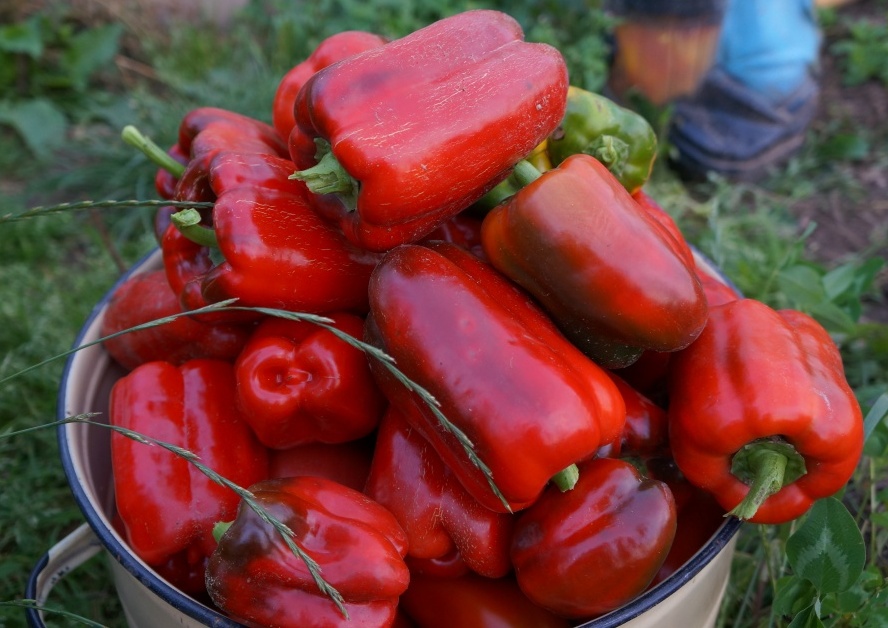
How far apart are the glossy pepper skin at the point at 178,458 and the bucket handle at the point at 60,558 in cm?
10

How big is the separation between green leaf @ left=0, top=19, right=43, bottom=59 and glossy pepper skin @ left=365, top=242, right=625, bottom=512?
3.69 meters

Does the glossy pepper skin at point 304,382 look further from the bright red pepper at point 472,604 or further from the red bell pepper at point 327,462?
the bright red pepper at point 472,604

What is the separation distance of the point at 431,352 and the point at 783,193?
10.2 ft

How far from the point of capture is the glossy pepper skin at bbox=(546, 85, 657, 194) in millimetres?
1834

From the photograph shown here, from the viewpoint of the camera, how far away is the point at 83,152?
415cm

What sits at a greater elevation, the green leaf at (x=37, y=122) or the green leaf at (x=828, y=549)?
the green leaf at (x=828, y=549)

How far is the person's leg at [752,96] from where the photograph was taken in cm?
396

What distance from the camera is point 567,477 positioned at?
1.44 metres

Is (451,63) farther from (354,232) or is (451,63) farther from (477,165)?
(354,232)

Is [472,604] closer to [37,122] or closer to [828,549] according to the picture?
[828,549]

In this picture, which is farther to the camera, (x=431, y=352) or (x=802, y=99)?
(x=802, y=99)

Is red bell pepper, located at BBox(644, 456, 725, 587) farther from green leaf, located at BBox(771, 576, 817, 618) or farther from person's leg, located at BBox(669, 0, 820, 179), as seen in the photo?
person's leg, located at BBox(669, 0, 820, 179)

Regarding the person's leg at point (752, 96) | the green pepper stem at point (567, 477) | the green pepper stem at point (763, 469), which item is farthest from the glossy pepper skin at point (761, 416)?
the person's leg at point (752, 96)

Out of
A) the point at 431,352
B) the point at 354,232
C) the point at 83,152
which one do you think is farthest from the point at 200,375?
the point at 83,152
